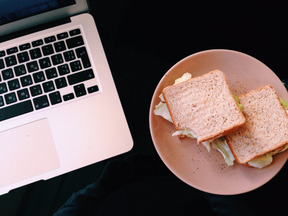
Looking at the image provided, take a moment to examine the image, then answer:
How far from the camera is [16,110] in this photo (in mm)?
747

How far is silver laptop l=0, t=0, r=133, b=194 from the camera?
75cm

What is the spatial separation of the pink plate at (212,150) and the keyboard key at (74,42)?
0.24 metres

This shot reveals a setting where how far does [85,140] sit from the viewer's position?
0.76 m

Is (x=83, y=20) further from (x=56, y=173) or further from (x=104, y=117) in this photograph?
(x=56, y=173)

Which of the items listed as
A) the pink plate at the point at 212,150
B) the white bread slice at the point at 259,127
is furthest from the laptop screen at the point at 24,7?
the white bread slice at the point at 259,127

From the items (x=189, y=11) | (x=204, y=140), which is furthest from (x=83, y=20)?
(x=204, y=140)

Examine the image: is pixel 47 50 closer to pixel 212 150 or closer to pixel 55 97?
pixel 55 97

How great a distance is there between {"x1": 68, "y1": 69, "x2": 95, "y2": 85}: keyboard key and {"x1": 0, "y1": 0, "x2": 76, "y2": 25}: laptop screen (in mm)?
179

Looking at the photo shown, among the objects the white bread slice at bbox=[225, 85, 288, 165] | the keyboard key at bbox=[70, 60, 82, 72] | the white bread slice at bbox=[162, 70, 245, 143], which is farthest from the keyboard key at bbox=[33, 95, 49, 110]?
the white bread slice at bbox=[225, 85, 288, 165]

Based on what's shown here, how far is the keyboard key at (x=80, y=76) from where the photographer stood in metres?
0.75

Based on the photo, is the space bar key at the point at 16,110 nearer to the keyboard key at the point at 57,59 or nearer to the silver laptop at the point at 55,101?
the silver laptop at the point at 55,101

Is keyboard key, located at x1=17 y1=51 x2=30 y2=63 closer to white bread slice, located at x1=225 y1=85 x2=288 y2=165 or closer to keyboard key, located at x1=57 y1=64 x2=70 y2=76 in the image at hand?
keyboard key, located at x1=57 y1=64 x2=70 y2=76

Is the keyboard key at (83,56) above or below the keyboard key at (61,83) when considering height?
above

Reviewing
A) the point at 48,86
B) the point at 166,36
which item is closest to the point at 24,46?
the point at 48,86
